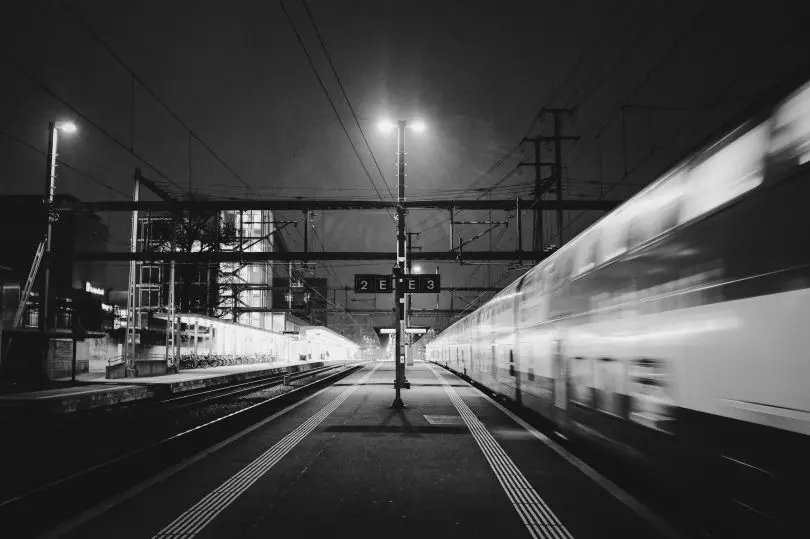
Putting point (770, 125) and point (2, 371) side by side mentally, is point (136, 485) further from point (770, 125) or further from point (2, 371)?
point (2, 371)

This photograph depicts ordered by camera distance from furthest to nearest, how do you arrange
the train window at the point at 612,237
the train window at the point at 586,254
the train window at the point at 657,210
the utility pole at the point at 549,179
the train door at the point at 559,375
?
the utility pole at the point at 549,179 → the train door at the point at 559,375 → the train window at the point at 586,254 → the train window at the point at 612,237 → the train window at the point at 657,210

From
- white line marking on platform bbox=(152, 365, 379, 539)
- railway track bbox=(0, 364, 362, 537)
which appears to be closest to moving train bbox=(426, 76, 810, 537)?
white line marking on platform bbox=(152, 365, 379, 539)

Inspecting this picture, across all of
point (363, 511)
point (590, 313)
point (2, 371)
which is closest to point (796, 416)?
point (363, 511)

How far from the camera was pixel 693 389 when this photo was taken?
5.02 m

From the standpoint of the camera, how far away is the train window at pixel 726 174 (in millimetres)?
4516

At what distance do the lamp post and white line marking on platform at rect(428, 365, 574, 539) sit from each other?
544cm

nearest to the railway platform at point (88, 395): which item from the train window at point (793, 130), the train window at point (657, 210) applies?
the train window at point (657, 210)

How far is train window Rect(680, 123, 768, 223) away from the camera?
14.8 feet

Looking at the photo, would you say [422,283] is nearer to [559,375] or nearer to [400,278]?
[400,278]

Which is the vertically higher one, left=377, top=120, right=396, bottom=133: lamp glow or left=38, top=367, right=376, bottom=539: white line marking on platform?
left=377, top=120, right=396, bottom=133: lamp glow

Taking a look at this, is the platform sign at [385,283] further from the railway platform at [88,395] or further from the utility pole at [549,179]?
the railway platform at [88,395]

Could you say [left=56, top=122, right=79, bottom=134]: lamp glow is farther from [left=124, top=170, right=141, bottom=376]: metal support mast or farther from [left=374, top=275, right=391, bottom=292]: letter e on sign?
[left=374, top=275, right=391, bottom=292]: letter e on sign


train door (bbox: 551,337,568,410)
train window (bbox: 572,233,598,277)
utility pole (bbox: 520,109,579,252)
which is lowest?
train door (bbox: 551,337,568,410)

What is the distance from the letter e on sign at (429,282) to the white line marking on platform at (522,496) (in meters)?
6.63
